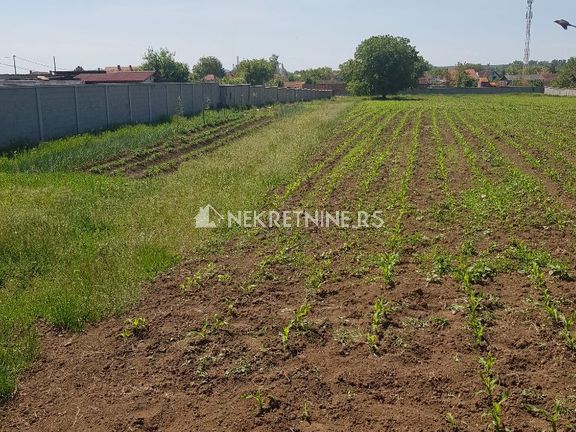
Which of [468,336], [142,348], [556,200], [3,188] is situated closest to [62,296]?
[142,348]

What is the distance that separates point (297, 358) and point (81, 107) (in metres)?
19.8

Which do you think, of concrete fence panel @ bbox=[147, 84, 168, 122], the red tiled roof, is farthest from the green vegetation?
the red tiled roof

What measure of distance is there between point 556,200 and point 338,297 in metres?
6.59

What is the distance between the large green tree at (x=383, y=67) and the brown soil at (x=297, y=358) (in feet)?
226

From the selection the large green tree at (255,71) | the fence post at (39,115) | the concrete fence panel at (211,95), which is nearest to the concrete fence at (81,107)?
the fence post at (39,115)

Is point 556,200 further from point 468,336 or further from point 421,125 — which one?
point 421,125

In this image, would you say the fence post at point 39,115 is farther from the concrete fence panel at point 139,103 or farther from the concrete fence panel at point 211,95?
the concrete fence panel at point 211,95

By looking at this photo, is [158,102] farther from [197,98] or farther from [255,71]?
[255,71]

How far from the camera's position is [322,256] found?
7.86 m

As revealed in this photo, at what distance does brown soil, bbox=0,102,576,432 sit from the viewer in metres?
4.23

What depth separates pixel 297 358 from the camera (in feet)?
16.5

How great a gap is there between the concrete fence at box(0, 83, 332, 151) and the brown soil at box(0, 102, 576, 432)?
13613 millimetres

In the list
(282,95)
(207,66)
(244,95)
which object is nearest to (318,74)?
(207,66)

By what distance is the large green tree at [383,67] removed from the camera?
73.2 meters
